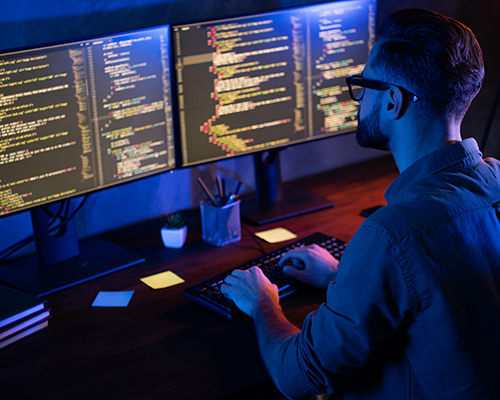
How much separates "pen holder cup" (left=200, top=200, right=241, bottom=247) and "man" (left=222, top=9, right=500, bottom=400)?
21.5 inches

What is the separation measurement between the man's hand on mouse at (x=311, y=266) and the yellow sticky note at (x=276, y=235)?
22cm

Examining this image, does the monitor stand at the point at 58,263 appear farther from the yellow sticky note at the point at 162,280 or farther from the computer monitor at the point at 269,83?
the computer monitor at the point at 269,83

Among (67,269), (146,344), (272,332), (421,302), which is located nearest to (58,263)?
(67,269)

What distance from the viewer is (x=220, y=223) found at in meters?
1.73

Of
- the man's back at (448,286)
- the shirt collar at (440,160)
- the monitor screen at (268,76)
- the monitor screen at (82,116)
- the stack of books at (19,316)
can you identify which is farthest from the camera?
the monitor screen at (268,76)

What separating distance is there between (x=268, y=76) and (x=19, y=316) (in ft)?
3.07

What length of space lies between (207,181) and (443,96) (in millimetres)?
1041

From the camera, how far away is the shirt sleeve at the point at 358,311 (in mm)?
1016

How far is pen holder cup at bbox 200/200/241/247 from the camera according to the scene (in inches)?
67.8

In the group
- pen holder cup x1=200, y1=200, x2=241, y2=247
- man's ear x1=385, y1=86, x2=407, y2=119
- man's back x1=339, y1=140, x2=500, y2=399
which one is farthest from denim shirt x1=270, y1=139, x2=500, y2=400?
pen holder cup x1=200, y1=200, x2=241, y2=247

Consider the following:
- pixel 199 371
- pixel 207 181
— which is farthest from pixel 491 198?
pixel 207 181

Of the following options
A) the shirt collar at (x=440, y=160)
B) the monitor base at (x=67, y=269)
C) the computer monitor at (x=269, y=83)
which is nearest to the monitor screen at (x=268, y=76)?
the computer monitor at (x=269, y=83)

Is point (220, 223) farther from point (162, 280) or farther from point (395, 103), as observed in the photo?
point (395, 103)

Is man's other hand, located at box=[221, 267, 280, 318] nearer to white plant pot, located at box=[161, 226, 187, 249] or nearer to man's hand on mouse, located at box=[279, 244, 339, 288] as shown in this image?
man's hand on mouse, located at box=[279, 244, 339, 288]
